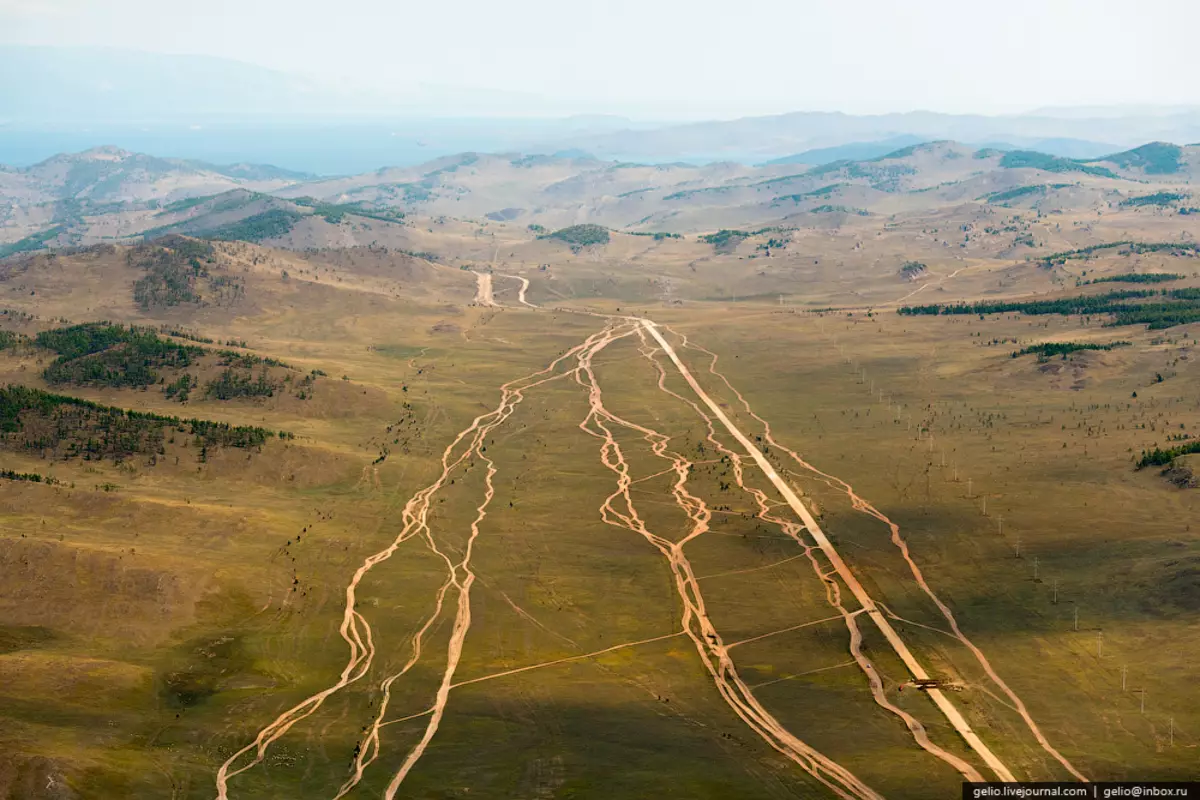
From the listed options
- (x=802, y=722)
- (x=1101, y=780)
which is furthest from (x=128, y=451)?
(x=1101, y=780)

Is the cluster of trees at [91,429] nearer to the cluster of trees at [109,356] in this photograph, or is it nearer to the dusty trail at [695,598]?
the cluster of trees at [109,356]

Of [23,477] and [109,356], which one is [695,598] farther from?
[109,356]

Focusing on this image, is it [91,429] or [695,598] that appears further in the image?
[91,429]

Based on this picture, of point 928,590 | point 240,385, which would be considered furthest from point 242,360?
point 928,590

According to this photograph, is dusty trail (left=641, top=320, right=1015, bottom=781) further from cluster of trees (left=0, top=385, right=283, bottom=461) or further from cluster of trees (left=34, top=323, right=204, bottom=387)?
cluster of trees (left=34, top=323, right=204, bottom=387)

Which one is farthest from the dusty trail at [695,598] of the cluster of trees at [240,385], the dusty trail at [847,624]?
the cluster of trees at [240,385]

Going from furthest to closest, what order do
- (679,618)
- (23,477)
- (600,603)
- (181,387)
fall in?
(181,387), (23,477), (600,603), (679,618)
